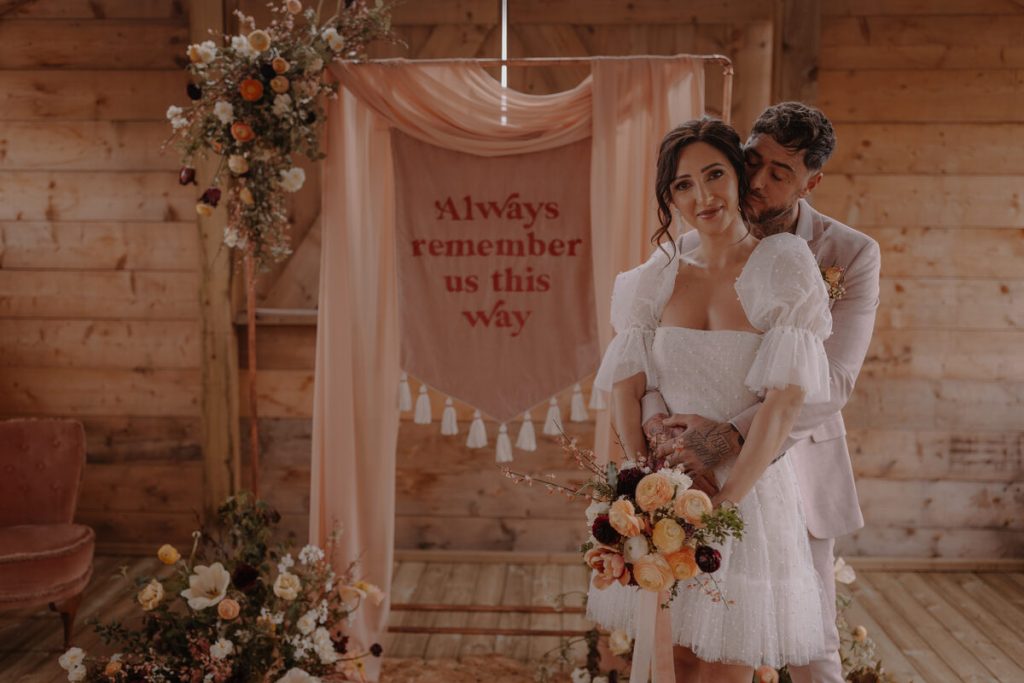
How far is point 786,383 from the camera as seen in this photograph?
1.59 meters

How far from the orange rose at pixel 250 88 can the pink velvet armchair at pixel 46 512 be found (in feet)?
4.89

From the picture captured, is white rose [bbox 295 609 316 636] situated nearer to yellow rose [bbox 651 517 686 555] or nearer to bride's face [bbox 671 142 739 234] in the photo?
yellow rose [bbox 651 517 686 555]

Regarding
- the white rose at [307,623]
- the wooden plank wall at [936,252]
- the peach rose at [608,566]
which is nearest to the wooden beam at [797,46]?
the wooden plank wall at [936,252]

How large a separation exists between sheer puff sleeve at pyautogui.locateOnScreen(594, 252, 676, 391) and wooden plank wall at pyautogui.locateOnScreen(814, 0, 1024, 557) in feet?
6.52

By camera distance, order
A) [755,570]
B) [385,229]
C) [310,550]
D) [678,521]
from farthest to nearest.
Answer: [385,229], [310,550], [755,570], [678,521]

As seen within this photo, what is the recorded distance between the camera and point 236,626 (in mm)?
2439

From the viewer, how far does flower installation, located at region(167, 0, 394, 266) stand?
8.07 ft

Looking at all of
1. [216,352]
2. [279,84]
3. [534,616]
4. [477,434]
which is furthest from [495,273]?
[216,352]

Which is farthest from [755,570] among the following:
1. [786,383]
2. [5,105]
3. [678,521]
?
[5,105]

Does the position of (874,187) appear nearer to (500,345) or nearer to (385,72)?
(500,345)

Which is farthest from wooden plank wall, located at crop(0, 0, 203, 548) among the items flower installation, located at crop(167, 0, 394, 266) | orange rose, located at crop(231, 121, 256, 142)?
orange rose, located at crop(231, 121, 256, 142)

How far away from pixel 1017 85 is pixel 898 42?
1.64 feet

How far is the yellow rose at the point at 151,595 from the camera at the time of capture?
2365 mm

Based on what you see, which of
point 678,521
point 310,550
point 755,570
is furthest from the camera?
point 310,550
